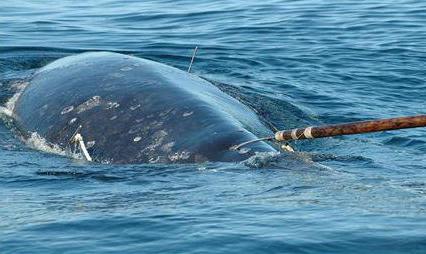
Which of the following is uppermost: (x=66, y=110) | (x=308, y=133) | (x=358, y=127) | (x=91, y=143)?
(x=358, y=127)

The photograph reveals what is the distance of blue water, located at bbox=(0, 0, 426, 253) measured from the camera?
607 centimetres

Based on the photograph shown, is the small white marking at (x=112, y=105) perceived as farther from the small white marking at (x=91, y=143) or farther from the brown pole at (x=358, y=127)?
the brown pole at (x=358, y=127)

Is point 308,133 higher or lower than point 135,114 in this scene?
higher

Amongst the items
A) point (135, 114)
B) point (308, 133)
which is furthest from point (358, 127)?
point (135, 114)

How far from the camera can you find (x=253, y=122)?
9.69 meters

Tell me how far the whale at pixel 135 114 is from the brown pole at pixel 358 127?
1.23 ft

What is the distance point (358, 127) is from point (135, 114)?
2.55m

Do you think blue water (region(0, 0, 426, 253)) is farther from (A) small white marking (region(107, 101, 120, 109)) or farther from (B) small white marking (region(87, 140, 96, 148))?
(A) small white marking (region(107, 101, 120, 109))

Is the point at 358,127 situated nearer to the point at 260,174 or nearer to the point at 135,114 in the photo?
the point at 260,174

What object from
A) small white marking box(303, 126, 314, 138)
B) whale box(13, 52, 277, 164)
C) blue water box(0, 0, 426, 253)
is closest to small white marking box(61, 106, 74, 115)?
whale box(13, 52, 277, 164)

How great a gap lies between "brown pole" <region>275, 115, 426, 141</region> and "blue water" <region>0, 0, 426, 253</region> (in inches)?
8.9

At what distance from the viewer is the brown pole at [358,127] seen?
22.0 ft

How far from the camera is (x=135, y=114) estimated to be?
356 inches

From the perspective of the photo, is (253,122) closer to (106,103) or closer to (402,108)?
(106,103)
